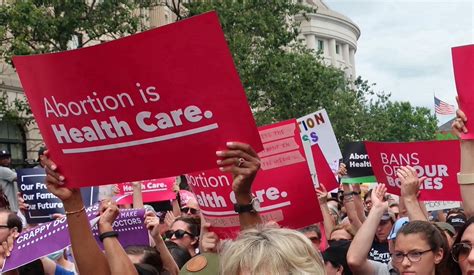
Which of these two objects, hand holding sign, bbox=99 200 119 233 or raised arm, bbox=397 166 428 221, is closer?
hand holding sign, bbox=99 200 119 233

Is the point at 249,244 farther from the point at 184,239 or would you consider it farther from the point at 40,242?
the point at 184,239

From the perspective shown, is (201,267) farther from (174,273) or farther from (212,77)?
(174,273)

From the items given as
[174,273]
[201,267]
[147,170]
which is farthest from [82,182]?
[174,273]

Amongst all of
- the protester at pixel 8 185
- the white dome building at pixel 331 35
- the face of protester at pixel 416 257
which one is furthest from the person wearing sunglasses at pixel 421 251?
the white dome building at pixel 331 35

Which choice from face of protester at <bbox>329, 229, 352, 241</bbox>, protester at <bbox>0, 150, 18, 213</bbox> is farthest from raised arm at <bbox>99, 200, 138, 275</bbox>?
protester at <bbox>0, 150, 18, 213</bbox>

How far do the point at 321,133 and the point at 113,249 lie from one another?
5.60 metres

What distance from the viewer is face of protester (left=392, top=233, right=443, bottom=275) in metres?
3.97

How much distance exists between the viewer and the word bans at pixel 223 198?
450 centimetres

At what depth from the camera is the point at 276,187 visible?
4.82m

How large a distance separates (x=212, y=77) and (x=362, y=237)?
2014 mm

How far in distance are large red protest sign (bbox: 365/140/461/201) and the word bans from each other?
87.5 inches

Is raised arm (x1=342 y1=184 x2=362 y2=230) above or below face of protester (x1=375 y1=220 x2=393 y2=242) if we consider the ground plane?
above

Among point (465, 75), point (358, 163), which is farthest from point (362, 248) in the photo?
point (358, 163)

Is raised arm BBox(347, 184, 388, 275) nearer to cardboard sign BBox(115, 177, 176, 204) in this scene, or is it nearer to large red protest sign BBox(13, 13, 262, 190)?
large red protest sign BBox(13, 13, 262, 190)
